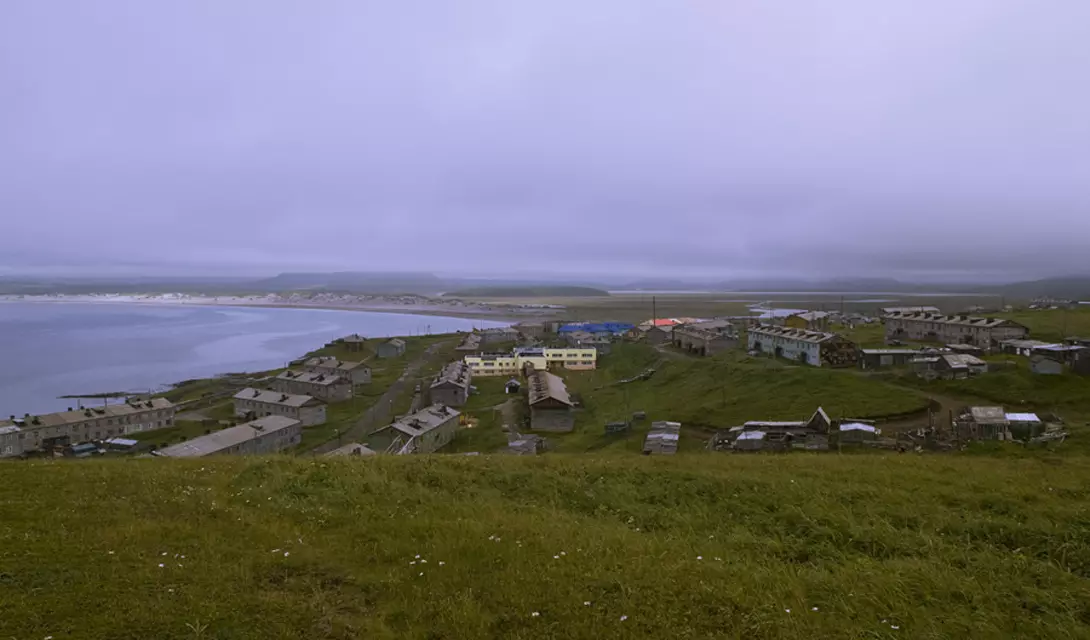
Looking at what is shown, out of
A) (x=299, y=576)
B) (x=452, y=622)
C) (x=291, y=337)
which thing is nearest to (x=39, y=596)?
(x=299, y=576)

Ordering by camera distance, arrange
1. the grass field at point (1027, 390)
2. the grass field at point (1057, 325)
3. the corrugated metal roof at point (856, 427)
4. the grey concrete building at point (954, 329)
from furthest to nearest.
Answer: the grass field at point (1057, 325), the grey concrete building at point (954, 329), the grass field at point (1027, 390), the corrugated metal roof at point (856, 427)

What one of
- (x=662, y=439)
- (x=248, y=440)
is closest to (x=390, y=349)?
(x=248, y=440)

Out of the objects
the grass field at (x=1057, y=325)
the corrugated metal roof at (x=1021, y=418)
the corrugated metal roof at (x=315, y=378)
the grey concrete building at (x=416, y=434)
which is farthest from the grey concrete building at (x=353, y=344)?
the grass field at (x=1057, y=325)

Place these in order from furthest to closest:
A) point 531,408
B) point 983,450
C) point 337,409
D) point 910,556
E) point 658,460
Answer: point 337,409
point 531,408
point 983,450
point 658,460
point 910,556

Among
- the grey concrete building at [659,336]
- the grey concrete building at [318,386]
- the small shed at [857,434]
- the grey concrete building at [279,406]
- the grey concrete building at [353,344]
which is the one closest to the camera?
the small shed at [857,434]

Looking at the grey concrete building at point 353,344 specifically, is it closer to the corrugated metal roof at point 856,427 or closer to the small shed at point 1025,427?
the corrugated metal roof at point 856,427

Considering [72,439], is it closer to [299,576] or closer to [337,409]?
[337,409]

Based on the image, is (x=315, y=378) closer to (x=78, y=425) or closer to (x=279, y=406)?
(x=279, y=406)
